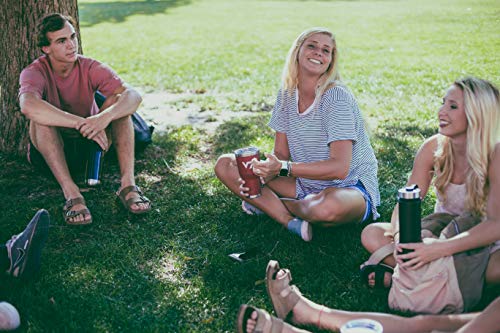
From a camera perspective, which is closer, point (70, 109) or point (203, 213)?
point (203, 213)

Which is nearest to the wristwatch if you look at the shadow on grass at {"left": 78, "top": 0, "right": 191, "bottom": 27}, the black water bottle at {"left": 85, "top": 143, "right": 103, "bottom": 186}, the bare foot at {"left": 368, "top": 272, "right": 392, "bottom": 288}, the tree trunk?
the bare foot at {"left": 368, "top": 272, "right": 392, "bottom": 288}

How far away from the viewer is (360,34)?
44.6 ft

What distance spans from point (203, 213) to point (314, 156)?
98 centimetres

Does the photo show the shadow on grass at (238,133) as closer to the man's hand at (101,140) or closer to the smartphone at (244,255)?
the man's hand at (101,140)

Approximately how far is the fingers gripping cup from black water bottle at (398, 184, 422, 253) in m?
1.17

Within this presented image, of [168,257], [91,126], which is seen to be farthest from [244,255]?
[91,126]

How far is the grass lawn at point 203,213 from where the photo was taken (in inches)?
132

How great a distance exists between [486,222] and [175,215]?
2316mm

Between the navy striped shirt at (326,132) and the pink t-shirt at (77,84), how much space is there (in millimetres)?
1461

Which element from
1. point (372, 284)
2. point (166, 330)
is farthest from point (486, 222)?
point (166, 330)

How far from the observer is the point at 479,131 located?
10.3ft

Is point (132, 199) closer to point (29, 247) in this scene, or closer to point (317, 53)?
point (29, 247)

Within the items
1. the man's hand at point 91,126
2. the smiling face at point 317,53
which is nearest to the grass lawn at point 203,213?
the man's hand at point 91,126

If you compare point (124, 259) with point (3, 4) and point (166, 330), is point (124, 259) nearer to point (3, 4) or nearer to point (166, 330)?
point (166, 330)
